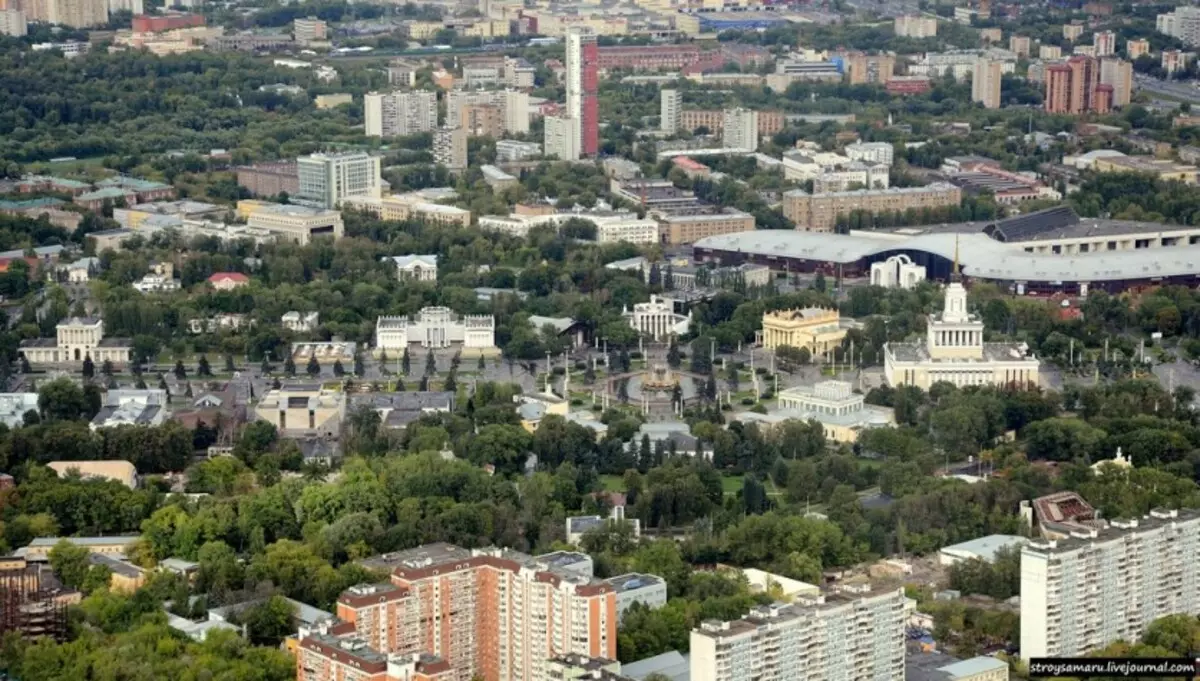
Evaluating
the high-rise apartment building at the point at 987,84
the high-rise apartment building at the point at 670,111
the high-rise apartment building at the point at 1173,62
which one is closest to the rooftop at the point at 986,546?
the high-rise apartment building at the point at 670,111

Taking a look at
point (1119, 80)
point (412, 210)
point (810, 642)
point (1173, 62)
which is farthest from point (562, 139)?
point (810, 642)

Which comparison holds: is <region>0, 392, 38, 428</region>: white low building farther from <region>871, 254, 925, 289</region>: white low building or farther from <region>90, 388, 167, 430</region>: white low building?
<region>871, 254, 925, 289</region>: white low building

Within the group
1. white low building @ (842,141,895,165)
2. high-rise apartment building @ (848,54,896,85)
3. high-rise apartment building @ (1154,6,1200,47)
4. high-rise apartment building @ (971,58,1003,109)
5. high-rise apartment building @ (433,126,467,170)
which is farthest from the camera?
high-rise apartment building @ (1154,6,1200,47)

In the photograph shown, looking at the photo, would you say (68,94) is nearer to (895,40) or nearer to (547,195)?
(547,195)

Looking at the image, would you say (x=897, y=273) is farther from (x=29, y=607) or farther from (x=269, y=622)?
(x=29, y=607)

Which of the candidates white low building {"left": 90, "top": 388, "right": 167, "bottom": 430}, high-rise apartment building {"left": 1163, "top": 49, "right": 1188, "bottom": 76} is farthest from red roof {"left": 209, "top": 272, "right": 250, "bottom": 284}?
high-rise apartment building {"left": 1163, "top": 49, "right": 1188, "bottom": 76}

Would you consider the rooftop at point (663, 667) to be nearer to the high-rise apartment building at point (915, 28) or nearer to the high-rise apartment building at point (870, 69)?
the high-rise apartment building at point (870, 69)

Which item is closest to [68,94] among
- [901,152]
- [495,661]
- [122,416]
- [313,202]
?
[313,202]
